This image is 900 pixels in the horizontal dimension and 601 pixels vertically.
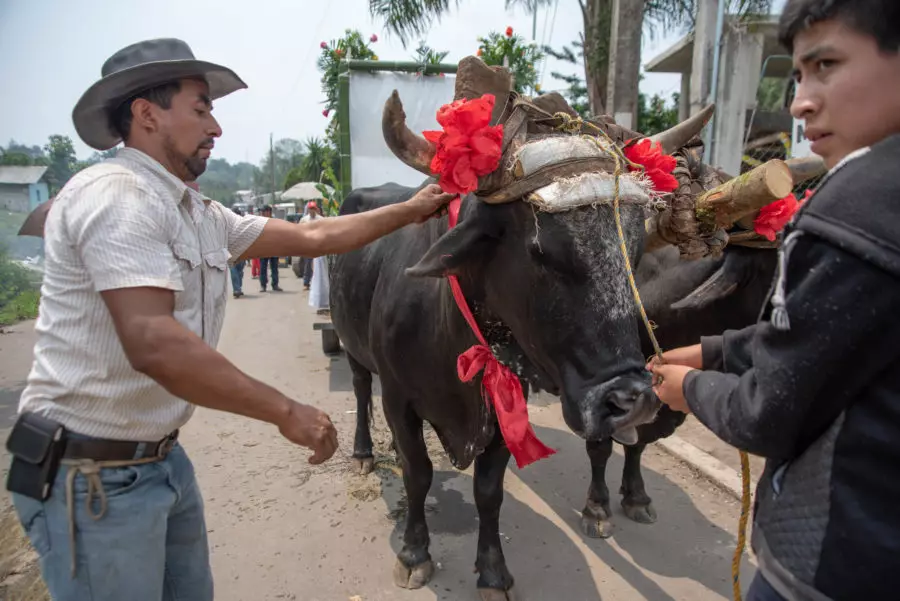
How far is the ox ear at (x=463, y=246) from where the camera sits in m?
2.28

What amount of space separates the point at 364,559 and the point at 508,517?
105 centimetres

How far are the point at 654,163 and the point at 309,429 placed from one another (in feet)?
5.66

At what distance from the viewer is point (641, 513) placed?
3883 mm

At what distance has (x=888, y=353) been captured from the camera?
107 centimetres

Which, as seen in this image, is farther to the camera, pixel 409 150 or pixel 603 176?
pixel 409 150

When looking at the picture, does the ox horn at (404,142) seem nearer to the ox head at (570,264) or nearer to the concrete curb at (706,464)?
the ox head at (570,264)

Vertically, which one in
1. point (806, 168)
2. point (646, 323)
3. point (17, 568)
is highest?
point (806, 168)

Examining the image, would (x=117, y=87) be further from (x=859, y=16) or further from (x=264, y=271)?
(x=264, y=271)

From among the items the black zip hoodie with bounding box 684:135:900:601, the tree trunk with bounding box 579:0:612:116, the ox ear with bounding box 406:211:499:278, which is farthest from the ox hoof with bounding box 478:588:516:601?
the tree trunk with bounding box 579:0:612:116

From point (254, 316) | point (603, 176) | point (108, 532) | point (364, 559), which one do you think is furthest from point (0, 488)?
point (254, 316)

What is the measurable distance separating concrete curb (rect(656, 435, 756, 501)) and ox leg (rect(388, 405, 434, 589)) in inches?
90.5

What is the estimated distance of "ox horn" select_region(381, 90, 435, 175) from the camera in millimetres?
2289

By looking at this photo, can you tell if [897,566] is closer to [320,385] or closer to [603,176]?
[603,176]

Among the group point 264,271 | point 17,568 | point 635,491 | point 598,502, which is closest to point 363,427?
point 598,502
